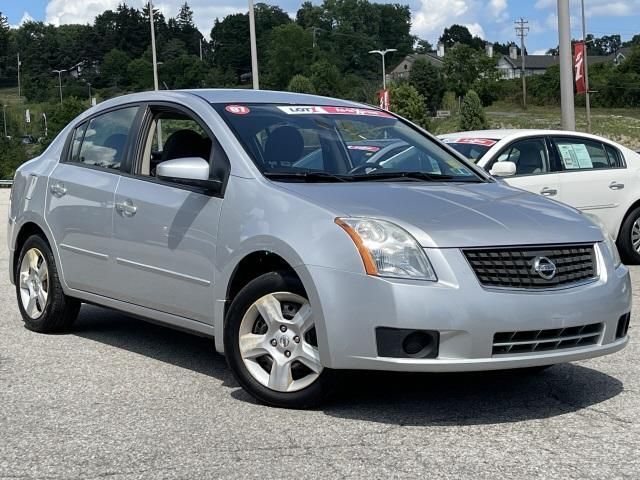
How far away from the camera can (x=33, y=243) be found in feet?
22.5

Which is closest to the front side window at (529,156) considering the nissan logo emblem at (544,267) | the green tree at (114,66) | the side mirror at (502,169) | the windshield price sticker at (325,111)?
the side mirror at (502,169)

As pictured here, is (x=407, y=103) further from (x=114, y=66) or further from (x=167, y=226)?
(x=114, y=66)

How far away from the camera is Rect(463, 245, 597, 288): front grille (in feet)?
14.4

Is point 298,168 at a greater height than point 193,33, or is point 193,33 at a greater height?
point 193,33

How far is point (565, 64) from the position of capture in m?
14.6

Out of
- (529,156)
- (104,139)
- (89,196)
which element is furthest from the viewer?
(529,156)

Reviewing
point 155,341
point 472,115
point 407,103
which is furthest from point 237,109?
point 407,103

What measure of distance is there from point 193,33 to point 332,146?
185m

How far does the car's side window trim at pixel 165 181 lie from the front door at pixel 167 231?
13 millimetres

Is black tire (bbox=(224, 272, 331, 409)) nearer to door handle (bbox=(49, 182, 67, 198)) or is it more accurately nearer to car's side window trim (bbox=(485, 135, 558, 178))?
door handle (bbox=(49, 182, 67, 198))

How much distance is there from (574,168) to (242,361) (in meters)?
6.40

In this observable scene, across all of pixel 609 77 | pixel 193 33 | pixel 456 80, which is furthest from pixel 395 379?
pixel 193 33

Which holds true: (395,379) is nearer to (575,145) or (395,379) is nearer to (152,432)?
(152,432)

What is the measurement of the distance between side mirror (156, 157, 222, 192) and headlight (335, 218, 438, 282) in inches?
40.6
